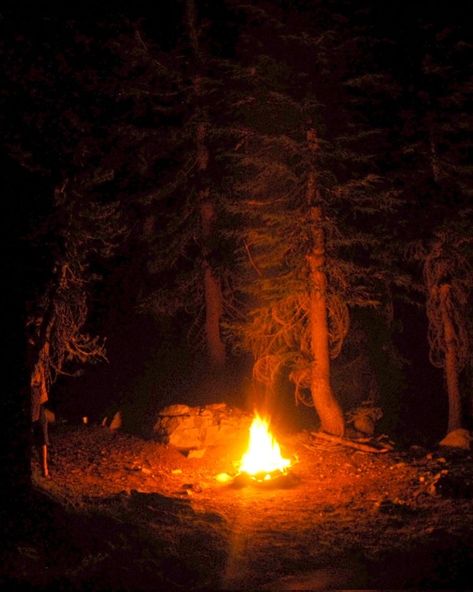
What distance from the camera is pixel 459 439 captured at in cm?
1588

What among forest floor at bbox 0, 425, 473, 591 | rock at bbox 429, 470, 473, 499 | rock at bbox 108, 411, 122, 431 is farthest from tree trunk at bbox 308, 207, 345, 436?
rock at bbox 108, 411, 122, 431

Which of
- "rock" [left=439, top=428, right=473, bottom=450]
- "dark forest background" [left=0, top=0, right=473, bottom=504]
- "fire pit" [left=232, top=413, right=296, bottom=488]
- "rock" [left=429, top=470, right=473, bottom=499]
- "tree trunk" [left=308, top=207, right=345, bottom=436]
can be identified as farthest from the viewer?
"rock" [left=439, top=428, right=473, bottom=450]

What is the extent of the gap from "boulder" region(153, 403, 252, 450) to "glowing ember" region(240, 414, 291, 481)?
770 millimetres

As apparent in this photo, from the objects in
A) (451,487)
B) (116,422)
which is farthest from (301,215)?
(116,422)

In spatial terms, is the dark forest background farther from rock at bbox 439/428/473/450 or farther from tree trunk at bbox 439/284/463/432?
rock at bbox 439/428/473/450

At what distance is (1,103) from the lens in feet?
28.6

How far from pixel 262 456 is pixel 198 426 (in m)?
2.02

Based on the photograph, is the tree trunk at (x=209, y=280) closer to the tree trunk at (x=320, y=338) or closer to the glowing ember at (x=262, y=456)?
the tree trunk at (x=320, y=338)

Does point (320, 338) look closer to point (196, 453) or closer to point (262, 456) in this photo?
point (262, 456)

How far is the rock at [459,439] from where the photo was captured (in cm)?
1571

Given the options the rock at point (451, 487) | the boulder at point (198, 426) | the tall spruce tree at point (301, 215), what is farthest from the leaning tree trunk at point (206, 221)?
the rock at point (451, 487)

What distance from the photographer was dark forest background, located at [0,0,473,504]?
962 cm

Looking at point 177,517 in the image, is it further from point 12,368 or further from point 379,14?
point 379,14

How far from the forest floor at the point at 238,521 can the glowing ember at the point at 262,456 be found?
0.33 m
